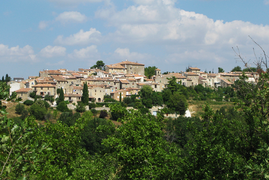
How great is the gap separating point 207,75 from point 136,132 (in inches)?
2795

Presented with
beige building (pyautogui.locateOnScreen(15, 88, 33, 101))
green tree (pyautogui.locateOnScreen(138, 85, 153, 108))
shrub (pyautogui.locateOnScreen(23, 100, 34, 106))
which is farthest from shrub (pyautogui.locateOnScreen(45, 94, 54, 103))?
green tree (pyautogui.locateOnScreen(138, 85, 153, 108))

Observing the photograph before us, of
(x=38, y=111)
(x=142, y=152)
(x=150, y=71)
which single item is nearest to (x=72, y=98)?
(x=38, y=111)

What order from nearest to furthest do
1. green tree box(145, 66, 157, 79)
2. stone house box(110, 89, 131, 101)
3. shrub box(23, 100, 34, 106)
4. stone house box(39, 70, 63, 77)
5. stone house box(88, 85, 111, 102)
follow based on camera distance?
shrub box(23, 100, 34, 106)
stone house box(88, 85, 111, 102)
stone house box(110, 89, 131, 101)
stone house box(39, 70, 63, 77)
green tree box(145, 66, 157, 79)

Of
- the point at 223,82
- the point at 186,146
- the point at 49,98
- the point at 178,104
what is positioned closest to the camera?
the point at 186,146

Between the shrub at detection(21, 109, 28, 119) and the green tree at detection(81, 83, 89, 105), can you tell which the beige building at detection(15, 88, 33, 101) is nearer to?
the shrub at detection(21, 109, 28, 119)

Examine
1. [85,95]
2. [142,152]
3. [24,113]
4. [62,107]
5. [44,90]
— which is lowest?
[24,113]

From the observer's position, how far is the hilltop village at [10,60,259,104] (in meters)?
54.5

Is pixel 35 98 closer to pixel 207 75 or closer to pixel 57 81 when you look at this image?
pixel 57 81

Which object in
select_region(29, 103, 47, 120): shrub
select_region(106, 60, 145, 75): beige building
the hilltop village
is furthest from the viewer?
select_region(106, 60, 145, 75): beige building

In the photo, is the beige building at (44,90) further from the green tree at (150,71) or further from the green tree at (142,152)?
the green tree at (142,152)

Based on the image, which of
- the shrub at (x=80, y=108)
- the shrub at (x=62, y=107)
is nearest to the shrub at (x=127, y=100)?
the shrub at (x=80, y=108)

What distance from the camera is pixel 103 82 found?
62.7m

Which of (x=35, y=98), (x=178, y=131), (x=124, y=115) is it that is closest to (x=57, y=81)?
(x=35, y=98)

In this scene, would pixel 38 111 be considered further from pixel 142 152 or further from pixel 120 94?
pixel 142 152
